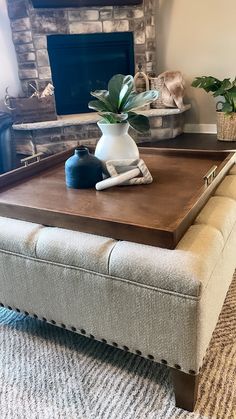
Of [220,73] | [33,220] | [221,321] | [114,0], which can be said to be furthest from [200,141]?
[33,220]

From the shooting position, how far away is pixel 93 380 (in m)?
1.17

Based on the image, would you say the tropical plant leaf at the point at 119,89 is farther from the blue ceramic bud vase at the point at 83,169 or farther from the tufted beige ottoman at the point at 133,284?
the tufted beige ottoman at the point at 133,284

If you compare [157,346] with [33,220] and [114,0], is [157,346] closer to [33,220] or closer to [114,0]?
[33,220]

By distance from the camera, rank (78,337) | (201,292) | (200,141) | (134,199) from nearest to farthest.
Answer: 1. (201,292)
2. (134,199)
3. (78,337)
4. (200,141)

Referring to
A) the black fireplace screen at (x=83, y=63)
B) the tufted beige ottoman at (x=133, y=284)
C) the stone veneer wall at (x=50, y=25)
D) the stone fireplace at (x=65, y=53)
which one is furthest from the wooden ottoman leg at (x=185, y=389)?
the black fireplace screen at (x=83, y=63)

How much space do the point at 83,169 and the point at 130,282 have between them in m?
0.55

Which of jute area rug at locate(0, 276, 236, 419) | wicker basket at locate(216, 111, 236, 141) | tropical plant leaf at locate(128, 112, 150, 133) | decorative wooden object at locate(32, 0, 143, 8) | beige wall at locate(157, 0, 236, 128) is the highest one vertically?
decorative wooden object at locate(32, 0, 143, 8)

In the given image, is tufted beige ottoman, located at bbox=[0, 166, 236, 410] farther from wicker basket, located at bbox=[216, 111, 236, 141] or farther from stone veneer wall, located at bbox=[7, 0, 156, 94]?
stone veneer wall, located at bbox=[7, 0, 156, 94]

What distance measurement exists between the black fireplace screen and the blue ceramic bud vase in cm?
247

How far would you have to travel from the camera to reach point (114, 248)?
3.25ft

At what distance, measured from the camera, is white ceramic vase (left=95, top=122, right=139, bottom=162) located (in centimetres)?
143

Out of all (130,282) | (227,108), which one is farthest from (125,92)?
(227,108)

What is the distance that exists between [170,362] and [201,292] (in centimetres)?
26

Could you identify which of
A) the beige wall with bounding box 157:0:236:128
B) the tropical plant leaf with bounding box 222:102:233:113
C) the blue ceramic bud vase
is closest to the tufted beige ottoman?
the blue ceramic bud vase
